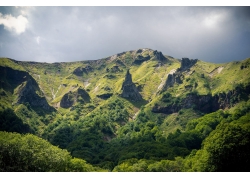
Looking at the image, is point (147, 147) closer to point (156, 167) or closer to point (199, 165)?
point (156, 167)

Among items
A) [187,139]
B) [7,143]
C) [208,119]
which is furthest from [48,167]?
[208,119]

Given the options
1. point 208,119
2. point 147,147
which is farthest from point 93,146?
point 208,119

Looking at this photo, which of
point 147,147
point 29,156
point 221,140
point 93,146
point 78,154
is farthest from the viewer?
point 93,146

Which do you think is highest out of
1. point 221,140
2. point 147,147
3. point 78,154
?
point 221,140

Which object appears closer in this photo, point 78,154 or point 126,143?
point 78,154

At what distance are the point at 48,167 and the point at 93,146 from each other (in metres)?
116

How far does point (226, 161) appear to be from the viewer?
77312mm

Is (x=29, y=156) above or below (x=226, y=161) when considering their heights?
below

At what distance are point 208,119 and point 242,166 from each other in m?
123

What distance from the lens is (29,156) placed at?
247ft

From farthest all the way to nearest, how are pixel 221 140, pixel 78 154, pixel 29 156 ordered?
pixel 78 154
pixel 221 140
pixel 29 156

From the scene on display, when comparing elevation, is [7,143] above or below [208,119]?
below

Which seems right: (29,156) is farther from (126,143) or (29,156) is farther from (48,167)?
(126,143)

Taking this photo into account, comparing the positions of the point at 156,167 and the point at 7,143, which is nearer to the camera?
the point at 7,143
